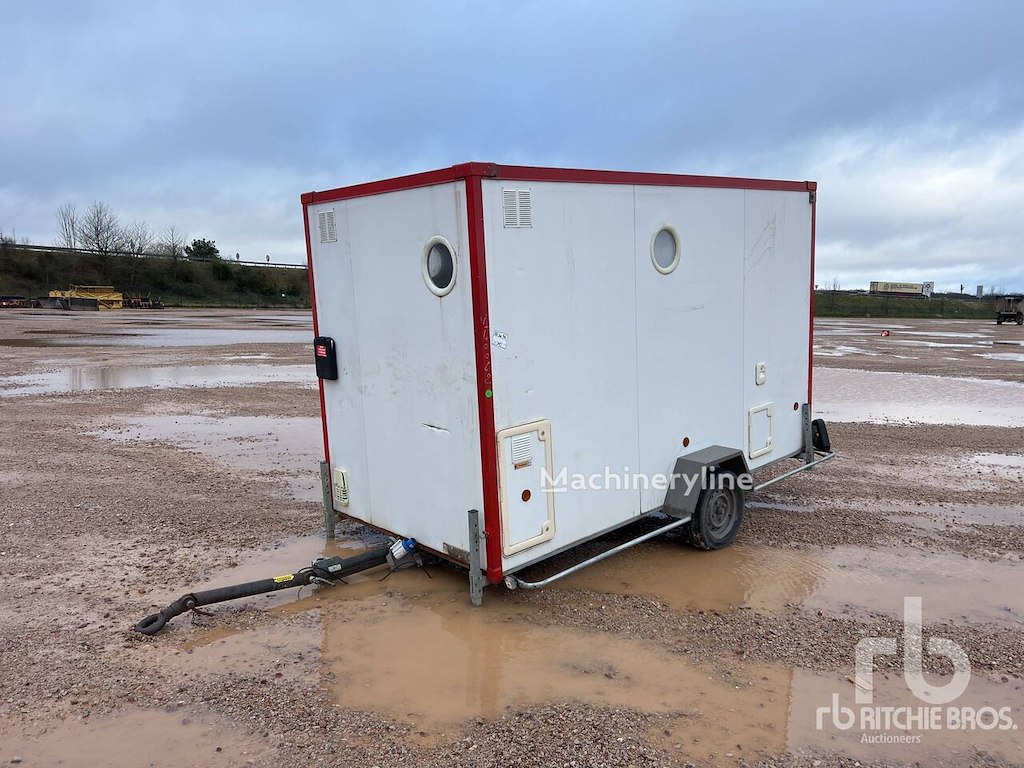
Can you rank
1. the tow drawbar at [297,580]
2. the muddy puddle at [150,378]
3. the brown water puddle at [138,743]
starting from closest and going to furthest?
the brown water puddle at [138,743] < the tow drawbar at [297,580] < the muddy puddle at [150,378]

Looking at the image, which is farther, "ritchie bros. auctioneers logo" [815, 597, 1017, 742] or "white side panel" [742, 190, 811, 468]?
"white side panel" [742, 190, 811, 468]

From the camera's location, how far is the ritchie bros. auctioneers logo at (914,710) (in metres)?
3.92

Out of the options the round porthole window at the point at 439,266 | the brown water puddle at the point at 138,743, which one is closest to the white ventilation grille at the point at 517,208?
the round porthole window at the point at 439,266

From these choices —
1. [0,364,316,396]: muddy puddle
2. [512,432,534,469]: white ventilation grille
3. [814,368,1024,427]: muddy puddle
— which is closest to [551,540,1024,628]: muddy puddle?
[512,432,534,469]: white ventilation grille

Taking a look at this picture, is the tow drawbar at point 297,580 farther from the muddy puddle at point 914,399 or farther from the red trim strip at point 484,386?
the muddy puddle at point 914,399

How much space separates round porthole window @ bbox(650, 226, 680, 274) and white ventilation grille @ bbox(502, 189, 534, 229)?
131cm

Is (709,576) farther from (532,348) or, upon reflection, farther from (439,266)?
(439,266)

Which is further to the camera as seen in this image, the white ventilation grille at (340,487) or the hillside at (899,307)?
the hillside at (899,307)

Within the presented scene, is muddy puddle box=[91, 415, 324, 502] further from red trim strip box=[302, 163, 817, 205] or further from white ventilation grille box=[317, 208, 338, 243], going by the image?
red trim strip box=[302, 163, 817, 205]

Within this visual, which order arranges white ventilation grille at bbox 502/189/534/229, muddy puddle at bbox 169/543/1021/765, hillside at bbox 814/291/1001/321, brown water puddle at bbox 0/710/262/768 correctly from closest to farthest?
brown water puddle at bbox 0/710/262/768 < muddy puddle at bbox 169/543/1021/765 < white ventilation grille at bbox 502/189/534/229 < hillside at bbox 814/291/1001/321

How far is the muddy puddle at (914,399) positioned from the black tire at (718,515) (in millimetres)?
7298

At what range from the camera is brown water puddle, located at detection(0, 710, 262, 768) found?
3.61 m

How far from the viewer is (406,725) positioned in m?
3.90

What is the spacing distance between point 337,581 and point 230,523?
2.10 metres
